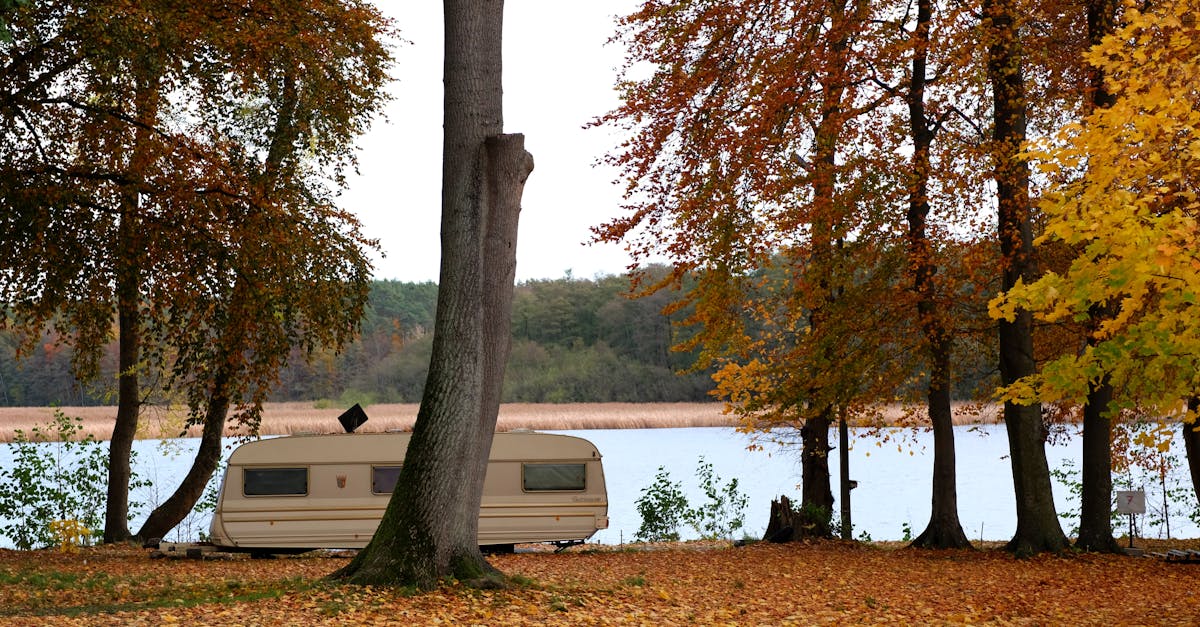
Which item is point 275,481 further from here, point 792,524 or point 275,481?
point 792,524

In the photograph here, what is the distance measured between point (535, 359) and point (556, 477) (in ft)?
136

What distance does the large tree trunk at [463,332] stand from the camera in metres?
8.44

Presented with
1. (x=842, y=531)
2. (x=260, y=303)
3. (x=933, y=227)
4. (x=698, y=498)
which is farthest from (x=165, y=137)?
(x=698, y=498)

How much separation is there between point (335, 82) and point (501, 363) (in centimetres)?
775

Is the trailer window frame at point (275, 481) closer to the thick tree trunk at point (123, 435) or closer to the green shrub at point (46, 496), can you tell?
the thick tree trunk at point (123, 435)

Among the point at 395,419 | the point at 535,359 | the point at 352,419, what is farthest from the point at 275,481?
the point at 535,359

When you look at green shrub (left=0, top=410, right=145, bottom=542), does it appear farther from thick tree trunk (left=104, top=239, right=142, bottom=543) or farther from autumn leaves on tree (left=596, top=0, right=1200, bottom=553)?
autumn leaves on tree (left=596, top=0, right=1200, bottom=553)

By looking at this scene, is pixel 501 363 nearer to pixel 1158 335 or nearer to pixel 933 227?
pixel 1158 335

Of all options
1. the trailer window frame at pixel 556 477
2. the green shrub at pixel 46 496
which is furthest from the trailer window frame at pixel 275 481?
the green shrub at pixel 46 496

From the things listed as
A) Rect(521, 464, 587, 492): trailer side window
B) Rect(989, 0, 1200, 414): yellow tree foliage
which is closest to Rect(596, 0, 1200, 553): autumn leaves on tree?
Rect(521, 464, 587, 492): trailer side window

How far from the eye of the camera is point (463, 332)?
339 inches

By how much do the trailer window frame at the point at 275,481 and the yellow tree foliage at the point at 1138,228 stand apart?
10.2 meters

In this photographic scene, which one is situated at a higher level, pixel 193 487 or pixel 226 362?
pixel 226 362

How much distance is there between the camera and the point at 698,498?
35469mm
